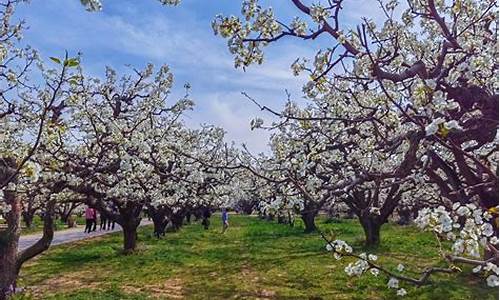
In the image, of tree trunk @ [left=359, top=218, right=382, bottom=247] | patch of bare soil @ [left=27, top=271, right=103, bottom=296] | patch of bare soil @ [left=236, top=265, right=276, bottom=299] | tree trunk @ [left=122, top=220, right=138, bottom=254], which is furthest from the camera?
tree trunk @ [left=359, top=218, right=382, bottom=247]

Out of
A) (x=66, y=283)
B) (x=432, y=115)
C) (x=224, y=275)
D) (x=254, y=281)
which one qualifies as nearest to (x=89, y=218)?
(x=66, y=283)

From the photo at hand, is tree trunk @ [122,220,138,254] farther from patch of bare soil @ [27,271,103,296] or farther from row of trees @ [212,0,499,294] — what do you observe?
row of trees @ [212,0,499,294]

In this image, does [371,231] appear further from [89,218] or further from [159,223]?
[89,218]

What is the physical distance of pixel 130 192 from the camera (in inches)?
638

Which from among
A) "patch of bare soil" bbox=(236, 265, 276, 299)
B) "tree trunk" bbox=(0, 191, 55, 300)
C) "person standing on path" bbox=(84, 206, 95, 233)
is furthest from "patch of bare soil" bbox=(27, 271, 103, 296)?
"person standing on path" bbox=(84, 206, 95, 233)

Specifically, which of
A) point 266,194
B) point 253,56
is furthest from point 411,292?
point 253,56

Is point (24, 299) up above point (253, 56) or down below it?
below

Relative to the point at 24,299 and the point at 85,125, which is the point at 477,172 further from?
the point at 85,125

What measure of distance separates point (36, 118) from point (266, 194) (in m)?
6.79

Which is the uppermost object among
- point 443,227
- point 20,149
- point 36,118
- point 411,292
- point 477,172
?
point 36,118

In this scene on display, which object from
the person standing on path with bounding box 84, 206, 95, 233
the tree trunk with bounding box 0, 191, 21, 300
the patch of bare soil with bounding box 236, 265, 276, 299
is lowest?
the patch of bare soil with bounding box 236, 265, 276, 299

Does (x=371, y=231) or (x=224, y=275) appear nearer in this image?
(x=224, y=275)

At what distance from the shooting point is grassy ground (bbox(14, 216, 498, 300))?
422 inches

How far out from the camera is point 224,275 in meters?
13.5
